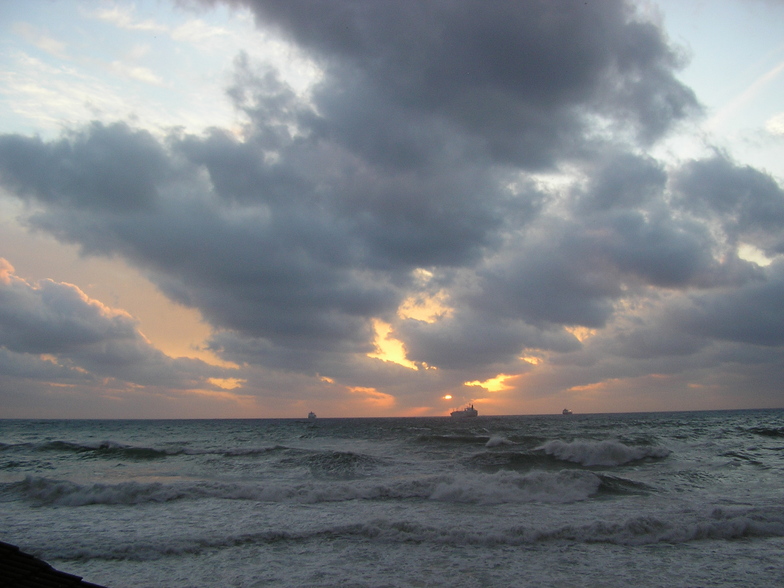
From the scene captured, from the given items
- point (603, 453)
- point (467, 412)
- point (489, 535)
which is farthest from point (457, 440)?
point (467, 412)

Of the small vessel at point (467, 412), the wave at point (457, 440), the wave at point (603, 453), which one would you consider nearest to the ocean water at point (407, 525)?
the wave at point (603, 453)

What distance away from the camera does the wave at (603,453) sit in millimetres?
31078

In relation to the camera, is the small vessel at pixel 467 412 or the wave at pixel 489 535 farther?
the small vessel at pixel 467 412

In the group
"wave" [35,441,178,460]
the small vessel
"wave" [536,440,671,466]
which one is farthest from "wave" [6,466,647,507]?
the small vessel

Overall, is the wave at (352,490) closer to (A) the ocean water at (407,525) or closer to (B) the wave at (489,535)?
(A) the ocean water at (407,525)

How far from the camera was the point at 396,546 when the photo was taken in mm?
13219

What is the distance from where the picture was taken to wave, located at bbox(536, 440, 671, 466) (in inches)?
1224

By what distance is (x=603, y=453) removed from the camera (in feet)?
106

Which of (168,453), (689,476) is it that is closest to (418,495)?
(689,476)

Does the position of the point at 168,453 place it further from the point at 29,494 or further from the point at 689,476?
the point at 689,476

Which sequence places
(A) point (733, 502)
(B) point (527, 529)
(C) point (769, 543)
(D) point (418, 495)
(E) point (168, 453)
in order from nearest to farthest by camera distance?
(C) point (769, 543) → (B) point (527, 529) → (A) point (733, 502) → (D) point (418, 495) → (E) point (168, 453)

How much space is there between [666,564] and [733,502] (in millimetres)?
8294

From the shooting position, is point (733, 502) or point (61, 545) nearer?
point (61, 545)

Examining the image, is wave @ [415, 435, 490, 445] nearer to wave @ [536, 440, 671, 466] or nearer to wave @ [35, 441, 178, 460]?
wave @ [536, 440, 671, 466]
